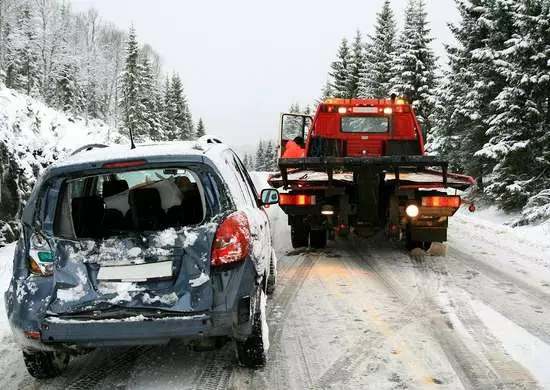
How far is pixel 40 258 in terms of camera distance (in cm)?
382

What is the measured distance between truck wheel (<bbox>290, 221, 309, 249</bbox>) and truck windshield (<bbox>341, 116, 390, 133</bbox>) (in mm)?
2585

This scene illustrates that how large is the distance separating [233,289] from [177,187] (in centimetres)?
204

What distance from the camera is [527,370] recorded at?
4203mm

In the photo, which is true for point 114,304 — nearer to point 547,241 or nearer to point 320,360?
point 320,360

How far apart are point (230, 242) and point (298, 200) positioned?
16.7 feet

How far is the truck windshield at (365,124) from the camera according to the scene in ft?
36.4

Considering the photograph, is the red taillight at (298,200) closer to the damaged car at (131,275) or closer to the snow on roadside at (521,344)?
the snow on roadside at (521,344)

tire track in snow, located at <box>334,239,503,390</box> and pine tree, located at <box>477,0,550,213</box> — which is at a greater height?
pine tree, located at <box>477,0,550,213</box>

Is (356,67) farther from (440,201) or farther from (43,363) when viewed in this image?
(43,363)

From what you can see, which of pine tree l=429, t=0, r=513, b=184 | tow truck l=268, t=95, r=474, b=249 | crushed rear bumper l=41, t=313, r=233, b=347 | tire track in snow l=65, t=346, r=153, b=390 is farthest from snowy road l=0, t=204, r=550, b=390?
pine tree l=429, t=0, r=513, b=184

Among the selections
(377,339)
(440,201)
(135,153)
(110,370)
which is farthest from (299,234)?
(135,153)

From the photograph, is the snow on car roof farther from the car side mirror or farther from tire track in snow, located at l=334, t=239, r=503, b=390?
tire track in snow, located at l=334, t=239, r=503, b=390

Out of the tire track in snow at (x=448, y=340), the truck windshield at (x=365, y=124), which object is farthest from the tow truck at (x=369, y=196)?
the truck windshield at (x=365, y=124)

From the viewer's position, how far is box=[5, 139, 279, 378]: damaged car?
3.73 m
